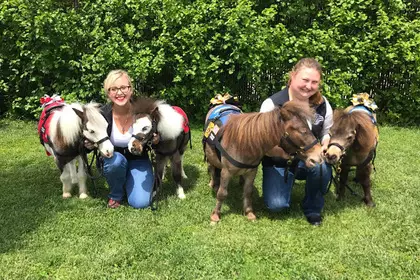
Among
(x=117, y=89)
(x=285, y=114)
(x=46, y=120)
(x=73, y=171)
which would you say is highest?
(x=117, y=89)

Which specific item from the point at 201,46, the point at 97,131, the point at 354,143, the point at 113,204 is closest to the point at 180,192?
the point at 113,204

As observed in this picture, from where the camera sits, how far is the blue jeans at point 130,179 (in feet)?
14.4

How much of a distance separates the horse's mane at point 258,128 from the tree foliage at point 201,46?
4.08 meters

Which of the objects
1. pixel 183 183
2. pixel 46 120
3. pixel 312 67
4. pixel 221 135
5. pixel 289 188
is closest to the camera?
pixel 312 67

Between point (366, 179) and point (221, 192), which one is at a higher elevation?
point (221, 192)

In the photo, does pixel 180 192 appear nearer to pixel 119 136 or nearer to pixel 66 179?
pixel 119 136

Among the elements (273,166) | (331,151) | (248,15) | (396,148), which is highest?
(248,15)

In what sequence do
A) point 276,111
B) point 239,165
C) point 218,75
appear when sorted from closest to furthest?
point 276,111 → point 239,165 → point 218,75

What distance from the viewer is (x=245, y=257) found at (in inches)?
137

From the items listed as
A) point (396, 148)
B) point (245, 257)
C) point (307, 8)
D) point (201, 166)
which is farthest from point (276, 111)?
point (307, 8)

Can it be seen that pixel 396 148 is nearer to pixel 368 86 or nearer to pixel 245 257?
pixel 368 86

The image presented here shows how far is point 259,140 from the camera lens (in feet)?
12.0

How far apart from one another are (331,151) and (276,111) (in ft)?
2.39

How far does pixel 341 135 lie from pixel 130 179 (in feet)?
8.20
